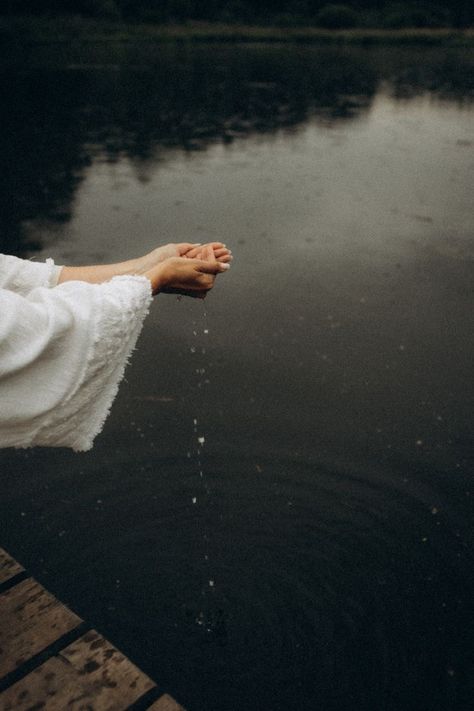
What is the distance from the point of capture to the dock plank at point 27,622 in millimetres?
2160

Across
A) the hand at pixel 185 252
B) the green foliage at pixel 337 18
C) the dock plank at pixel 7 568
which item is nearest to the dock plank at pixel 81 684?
the dock plank at pixel 7 568

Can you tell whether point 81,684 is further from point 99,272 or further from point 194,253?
point 194,253

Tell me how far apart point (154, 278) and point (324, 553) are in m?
1.84

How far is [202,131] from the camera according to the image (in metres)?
12.8

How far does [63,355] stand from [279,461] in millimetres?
2312

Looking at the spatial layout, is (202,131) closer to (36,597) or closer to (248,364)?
(248,364)

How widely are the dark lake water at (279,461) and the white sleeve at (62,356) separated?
1.48 metres

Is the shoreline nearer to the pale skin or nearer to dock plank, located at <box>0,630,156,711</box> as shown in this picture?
the pale skin

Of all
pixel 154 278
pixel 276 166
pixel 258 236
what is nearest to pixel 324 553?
pixel 154 278

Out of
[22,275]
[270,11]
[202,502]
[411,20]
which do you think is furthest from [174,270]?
[270,11]

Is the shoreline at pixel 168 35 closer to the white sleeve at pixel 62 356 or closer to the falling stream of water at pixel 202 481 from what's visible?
the falling stream of water at pixel 202 481

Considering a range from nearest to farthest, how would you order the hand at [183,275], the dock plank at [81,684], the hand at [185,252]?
the dock plank at [81,684], the hand at [183,275], the hand at [185,252]

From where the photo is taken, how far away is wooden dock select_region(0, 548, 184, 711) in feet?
6.58

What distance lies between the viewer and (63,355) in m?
1.84
